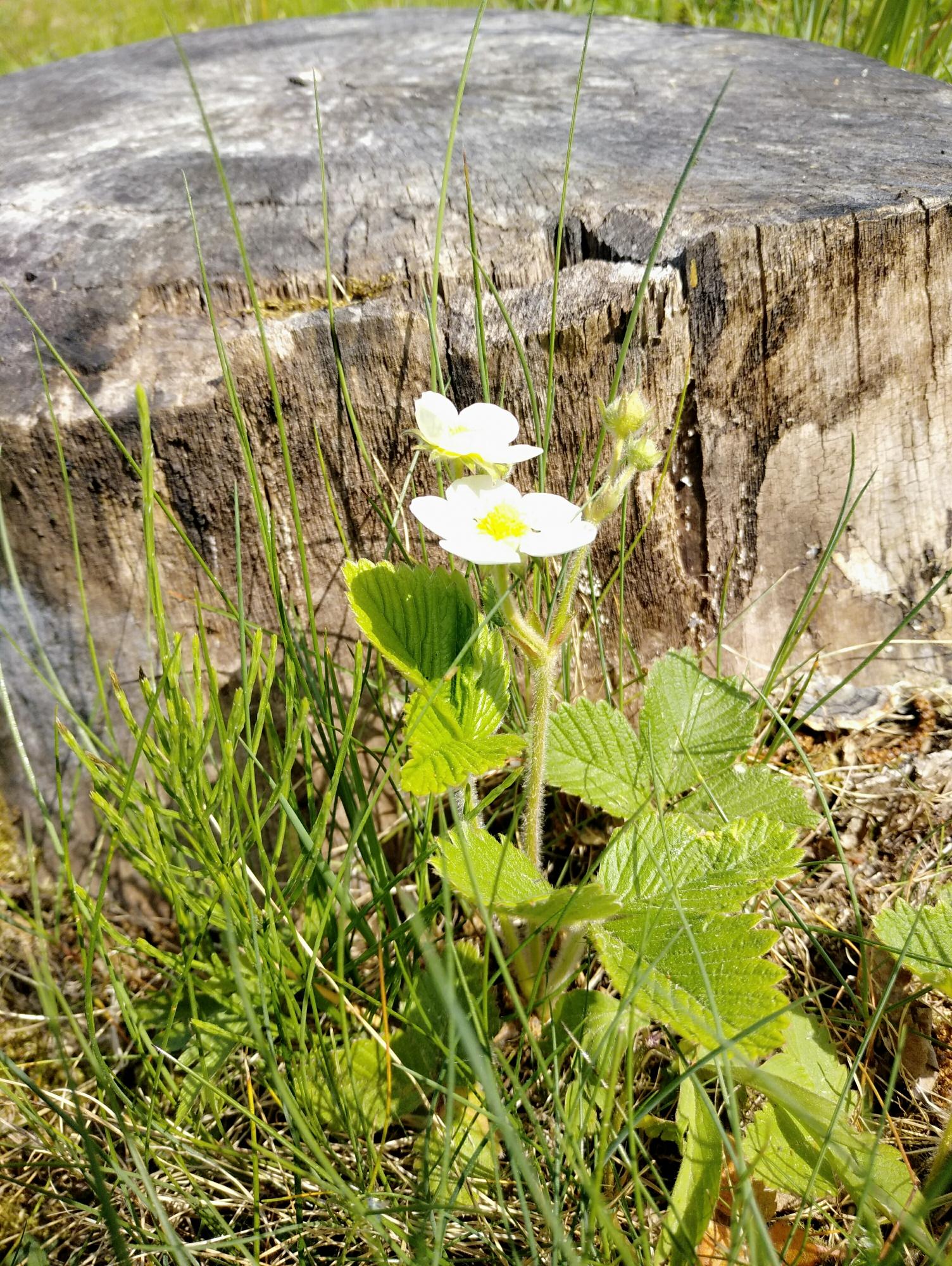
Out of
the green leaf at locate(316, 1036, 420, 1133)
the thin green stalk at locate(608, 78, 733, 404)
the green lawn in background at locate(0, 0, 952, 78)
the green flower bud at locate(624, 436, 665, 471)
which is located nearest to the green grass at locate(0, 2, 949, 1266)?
the green leaf at locate(316, 1036, 420, 1133)

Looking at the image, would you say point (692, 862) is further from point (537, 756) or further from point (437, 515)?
point (437, 515)

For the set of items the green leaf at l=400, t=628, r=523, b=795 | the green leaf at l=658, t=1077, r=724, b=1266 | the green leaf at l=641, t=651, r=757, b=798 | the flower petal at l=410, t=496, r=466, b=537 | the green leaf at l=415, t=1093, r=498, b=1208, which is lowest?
the green leaf at l=415, t=1093, r=498, b=1208

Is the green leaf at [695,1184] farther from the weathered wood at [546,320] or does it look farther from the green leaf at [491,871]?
the weathered wood at [546,320]

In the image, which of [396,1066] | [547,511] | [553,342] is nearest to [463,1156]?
[396,1066]

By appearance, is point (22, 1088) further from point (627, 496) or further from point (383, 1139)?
point (627, 496)

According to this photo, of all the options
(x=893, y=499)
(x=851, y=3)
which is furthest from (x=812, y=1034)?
(x=851, y=3)

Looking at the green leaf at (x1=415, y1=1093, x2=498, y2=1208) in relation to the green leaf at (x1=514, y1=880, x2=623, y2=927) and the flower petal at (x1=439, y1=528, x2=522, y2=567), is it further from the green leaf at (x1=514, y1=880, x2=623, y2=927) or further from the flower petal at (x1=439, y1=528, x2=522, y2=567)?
the flower petal at (x1=439, y1=528, x2=522, y2=567)

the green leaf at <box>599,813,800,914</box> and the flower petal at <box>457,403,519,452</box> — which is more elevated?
the flower petal at <box>457,403,519,452</box>
